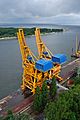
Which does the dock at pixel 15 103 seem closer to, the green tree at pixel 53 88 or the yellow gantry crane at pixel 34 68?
the yellow gantry crane at pixel 34 68

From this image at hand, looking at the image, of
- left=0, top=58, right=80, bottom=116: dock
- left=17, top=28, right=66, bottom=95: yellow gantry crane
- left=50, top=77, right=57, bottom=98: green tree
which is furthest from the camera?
left=17, top=28, right=66, bottom=95: yellow gantry crane

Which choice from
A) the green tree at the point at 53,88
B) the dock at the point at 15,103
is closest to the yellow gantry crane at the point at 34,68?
the dock at the point at 15,103

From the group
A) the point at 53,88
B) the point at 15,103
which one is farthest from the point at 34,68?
the point at 15,103

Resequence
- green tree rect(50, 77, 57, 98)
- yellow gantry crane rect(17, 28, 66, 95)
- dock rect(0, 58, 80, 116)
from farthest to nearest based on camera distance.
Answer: yellow gantry crane rect(17, 28, 66, 95), green tree rect(50, 77, 57, 98), dock rect(0, 58, 80, 116)

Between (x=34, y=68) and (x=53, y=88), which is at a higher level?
(x=34, y=68)

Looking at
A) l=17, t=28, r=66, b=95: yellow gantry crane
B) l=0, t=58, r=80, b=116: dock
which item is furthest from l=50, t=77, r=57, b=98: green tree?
l=0, t=58, r=80, b=116: dock

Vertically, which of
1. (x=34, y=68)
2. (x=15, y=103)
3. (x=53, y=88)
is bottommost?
(x=15, y=103)

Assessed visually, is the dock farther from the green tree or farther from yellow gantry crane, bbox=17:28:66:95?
the green tree

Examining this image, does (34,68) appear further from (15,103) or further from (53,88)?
(15,103)

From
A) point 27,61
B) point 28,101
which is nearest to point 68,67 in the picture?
point 27,61

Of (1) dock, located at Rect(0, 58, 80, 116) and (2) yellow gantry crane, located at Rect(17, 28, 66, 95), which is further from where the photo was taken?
(2) yellow gantry crane, located at Rect(17, 28, 66, 95)

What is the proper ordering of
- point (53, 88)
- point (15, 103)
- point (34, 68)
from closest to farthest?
point (53, 88) → point (15, 103) → point (34, 68)
